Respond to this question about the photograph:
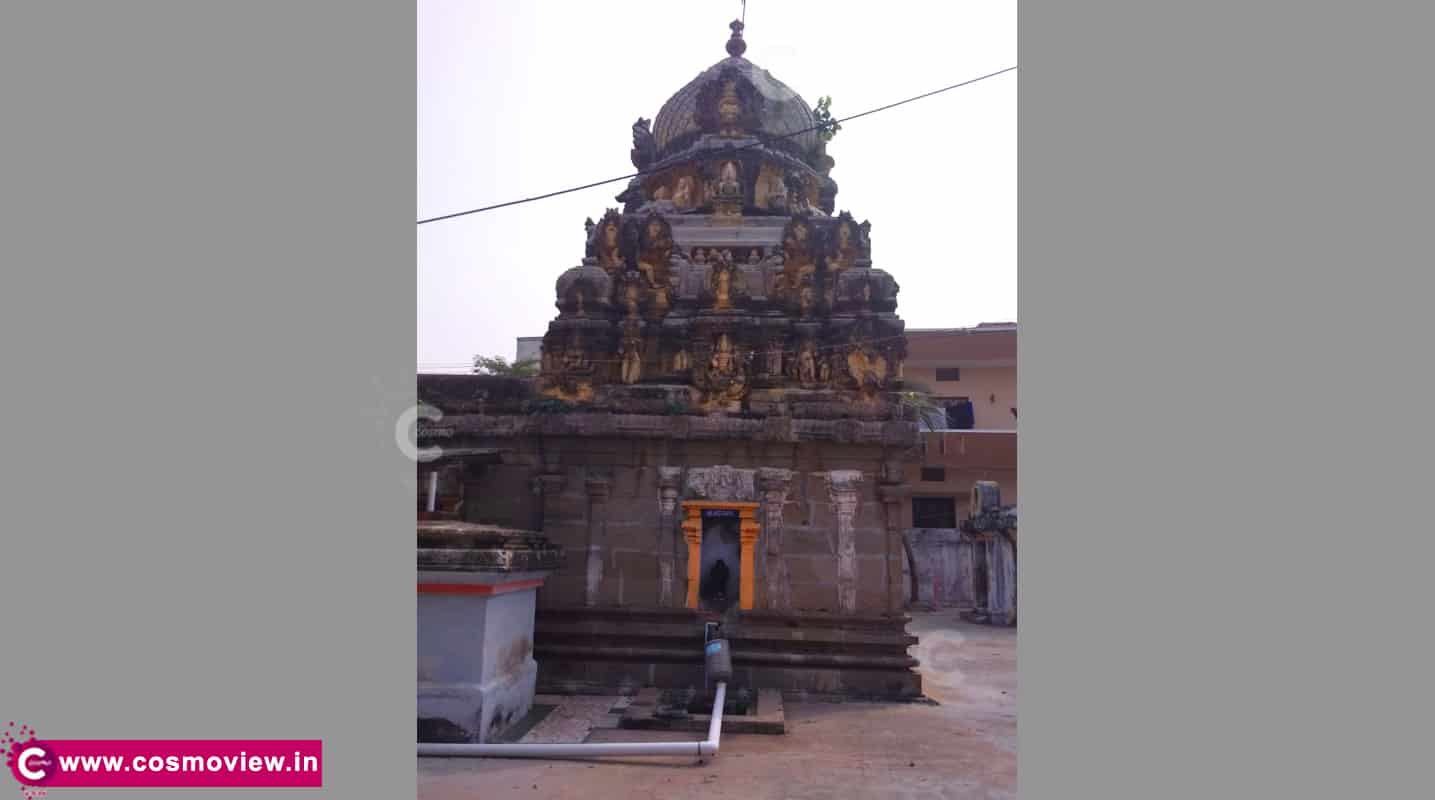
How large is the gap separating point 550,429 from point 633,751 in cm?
508

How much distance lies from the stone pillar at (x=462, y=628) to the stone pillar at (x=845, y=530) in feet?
13.4

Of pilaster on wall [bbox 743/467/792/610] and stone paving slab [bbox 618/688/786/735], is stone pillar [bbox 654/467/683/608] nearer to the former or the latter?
pilaster on wall [bbox 743/467/792/610]

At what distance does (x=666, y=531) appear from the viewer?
452 inches

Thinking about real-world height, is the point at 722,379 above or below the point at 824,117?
below

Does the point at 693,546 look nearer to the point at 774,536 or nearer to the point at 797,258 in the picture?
the point at 774,536

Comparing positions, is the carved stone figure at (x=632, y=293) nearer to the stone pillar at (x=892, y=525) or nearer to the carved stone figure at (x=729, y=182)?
the carved stone figure at (x=729, y=182)

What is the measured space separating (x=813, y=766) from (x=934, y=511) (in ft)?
78.8

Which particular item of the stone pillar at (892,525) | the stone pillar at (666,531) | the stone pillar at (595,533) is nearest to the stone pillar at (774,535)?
the stone pillar at (666,531)

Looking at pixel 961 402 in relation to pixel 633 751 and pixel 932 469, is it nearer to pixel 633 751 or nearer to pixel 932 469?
pixel 932 469

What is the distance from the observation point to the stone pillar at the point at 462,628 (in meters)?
8.27

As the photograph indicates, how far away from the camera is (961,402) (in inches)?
1286

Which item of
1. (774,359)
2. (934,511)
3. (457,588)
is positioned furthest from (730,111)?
(934,511)
